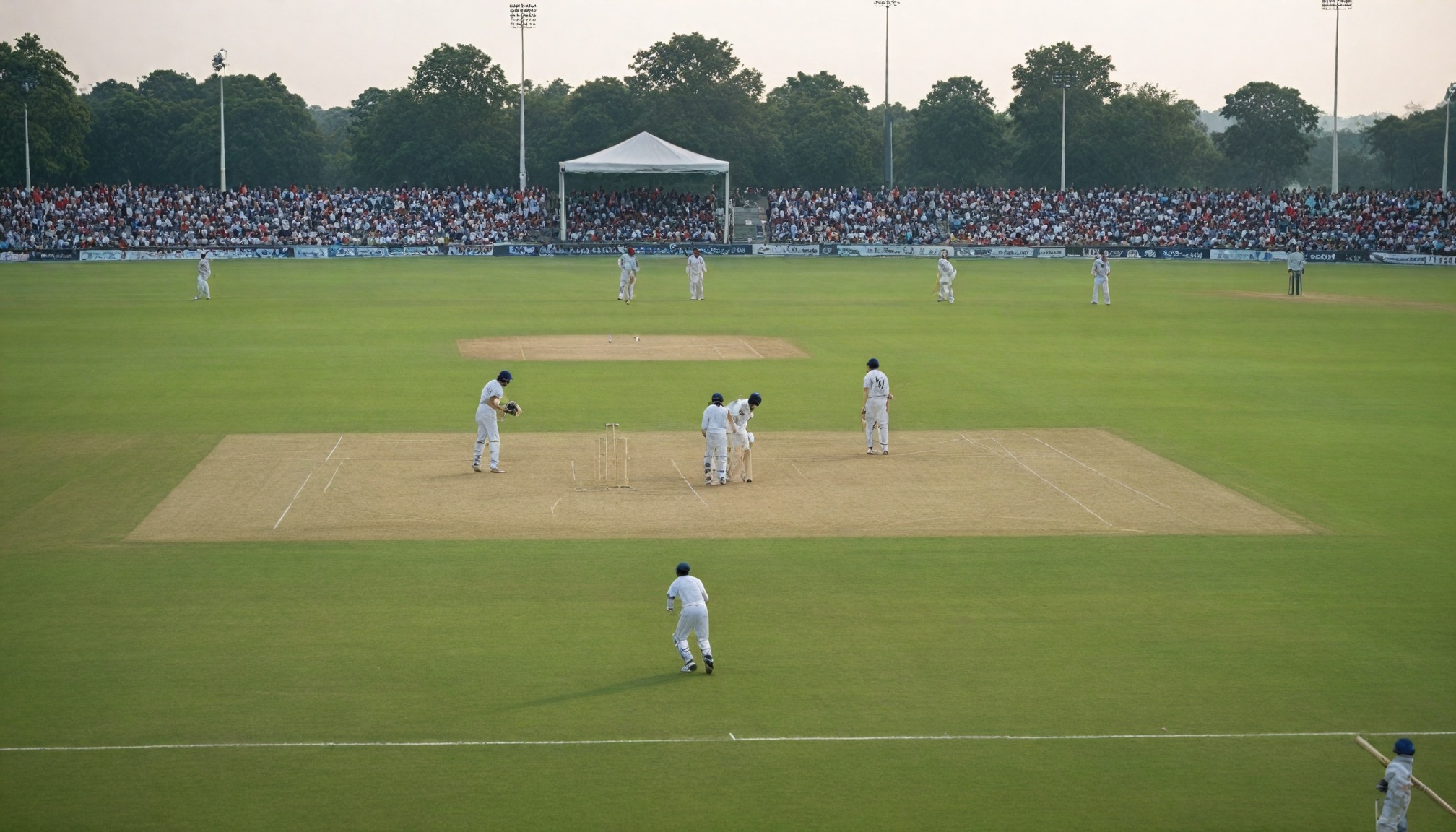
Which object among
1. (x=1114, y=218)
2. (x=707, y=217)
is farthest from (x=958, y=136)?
(x=707, y=217)

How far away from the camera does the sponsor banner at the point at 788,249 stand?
263 feet

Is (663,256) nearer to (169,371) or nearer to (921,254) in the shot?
(921,254)

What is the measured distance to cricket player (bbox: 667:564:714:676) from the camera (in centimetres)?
1268

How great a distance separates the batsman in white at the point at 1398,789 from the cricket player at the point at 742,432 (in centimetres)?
1136

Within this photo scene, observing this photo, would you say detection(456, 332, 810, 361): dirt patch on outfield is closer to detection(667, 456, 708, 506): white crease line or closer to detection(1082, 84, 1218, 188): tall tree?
detection(667, 456, 708, 506): white crease line

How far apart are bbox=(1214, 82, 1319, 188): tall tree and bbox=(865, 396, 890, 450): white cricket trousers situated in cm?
9610

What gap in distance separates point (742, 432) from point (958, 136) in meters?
88.6

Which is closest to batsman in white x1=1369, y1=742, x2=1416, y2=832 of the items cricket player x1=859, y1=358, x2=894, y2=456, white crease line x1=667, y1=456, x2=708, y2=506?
white crease line x1=667, y1=456, x2=708, y2=506

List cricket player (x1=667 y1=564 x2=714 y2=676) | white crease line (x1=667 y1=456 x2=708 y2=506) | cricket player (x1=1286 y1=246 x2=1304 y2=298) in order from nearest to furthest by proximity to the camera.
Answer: cricket player (x1=667 y1=564 x2=714 y2=676) < white crease line (x1=667 y1=456 x2=708 y2=506) < cricket player (x1=1286 y1=246 x2=1304 y2=298)

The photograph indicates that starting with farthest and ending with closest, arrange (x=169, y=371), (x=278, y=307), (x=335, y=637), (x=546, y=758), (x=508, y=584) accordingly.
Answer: (x=278, y=307)
(x=169, y=371)
(x=508, y=584)
(x=335, y=637)
(x=546, y=758)

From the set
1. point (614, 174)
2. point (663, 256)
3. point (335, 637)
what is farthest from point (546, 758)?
point (614, 174)

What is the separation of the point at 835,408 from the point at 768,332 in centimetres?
1282

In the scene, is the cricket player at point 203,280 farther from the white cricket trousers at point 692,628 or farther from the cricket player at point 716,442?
the white cricket trousers at point 692,628

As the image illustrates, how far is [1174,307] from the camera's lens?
158ft
